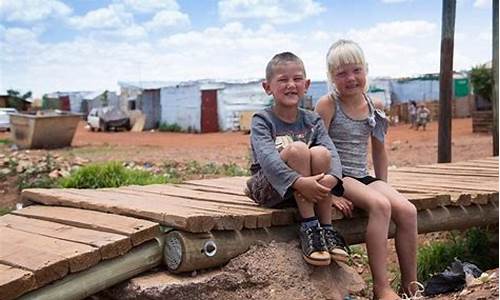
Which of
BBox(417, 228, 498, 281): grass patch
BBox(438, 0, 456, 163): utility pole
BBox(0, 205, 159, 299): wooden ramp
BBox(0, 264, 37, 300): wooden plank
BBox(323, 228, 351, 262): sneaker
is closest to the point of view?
BBox(0, 264, 37, 300): wooden plank

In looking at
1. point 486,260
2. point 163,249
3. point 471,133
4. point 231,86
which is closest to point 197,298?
point 163,249

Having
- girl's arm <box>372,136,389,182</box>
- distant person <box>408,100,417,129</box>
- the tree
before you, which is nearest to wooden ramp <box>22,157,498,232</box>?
girl's arm <box>372,136,389,182</box>

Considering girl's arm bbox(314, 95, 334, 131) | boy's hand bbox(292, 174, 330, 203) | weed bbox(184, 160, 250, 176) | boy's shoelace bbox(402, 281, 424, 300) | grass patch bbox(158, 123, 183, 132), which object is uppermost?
girl's arm bbox(314, 95, 334, 131)

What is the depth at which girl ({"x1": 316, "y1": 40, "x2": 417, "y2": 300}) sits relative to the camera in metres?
3.41

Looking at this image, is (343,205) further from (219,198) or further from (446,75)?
(446,75)

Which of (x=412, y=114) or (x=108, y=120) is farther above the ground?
(x=412, y=114)

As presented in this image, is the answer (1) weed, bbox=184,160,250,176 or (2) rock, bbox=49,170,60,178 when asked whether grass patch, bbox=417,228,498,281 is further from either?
(2) rock, bbox=49,170,60,178

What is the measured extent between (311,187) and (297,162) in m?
0.15

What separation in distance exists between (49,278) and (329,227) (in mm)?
1317

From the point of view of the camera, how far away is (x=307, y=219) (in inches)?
130

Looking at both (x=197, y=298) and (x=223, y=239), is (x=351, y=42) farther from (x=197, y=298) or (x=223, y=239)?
(x=197, y=298)

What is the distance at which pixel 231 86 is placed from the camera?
28.6 metres

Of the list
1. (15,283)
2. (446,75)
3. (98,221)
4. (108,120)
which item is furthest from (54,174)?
(108,120)

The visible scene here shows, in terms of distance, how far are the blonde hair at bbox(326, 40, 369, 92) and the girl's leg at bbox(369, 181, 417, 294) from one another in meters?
0.64
